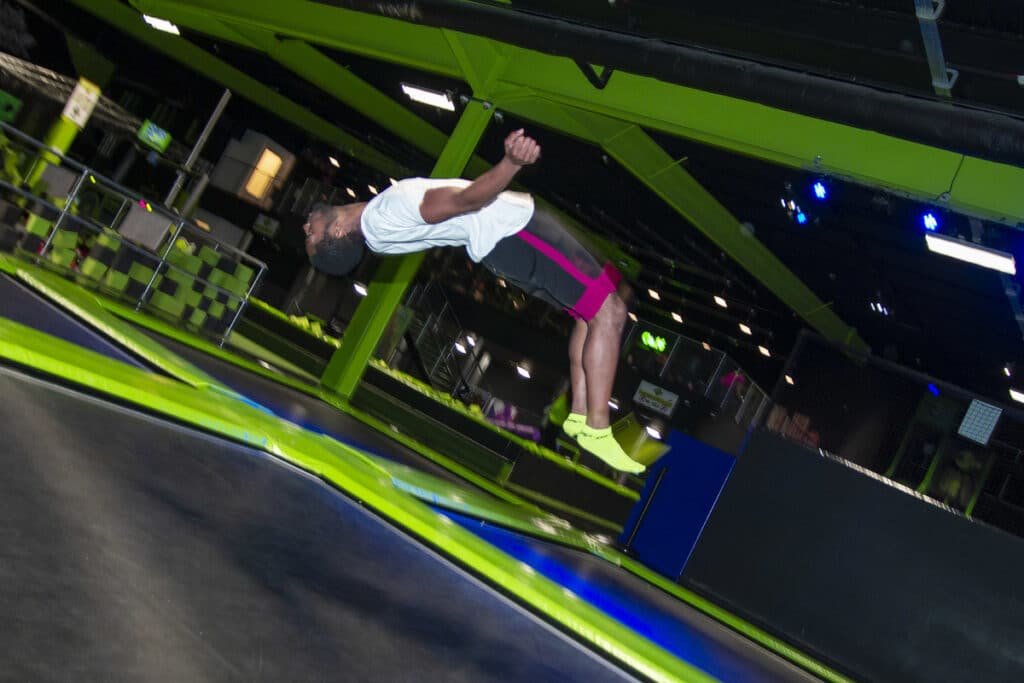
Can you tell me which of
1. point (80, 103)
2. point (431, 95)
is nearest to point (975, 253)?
point (431, 95)

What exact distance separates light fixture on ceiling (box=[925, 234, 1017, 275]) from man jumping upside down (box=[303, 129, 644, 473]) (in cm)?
381

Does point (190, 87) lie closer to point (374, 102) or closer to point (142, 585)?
point (374, 102)

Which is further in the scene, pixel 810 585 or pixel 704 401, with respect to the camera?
pixel 704 401

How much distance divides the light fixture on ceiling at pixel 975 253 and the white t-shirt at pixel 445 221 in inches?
160

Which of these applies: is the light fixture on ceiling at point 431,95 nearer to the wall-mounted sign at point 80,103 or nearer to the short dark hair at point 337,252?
the wall-mounted sign at point 80,103

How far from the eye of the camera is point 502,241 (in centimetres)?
268

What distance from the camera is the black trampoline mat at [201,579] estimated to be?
0.92 metres

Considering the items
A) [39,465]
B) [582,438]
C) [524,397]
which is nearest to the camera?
[39,465]

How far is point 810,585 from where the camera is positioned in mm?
5488

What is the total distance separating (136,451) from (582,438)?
5.33 ft

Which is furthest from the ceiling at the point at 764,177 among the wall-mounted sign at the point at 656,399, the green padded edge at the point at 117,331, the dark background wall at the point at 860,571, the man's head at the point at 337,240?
the green padded edge at the point at 117,331

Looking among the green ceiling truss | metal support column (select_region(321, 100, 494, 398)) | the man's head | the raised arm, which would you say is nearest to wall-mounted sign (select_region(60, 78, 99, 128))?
the green ceiling truss

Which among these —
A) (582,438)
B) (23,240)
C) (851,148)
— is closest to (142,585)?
(582,438)

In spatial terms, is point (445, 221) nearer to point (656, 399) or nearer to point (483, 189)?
point (483, 189)
